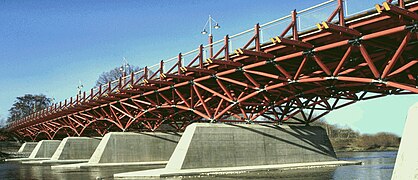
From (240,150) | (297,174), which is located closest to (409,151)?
(297,174)

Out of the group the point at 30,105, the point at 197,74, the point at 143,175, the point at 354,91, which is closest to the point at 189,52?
the point at 197,74

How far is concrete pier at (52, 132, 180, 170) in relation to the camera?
48312mm

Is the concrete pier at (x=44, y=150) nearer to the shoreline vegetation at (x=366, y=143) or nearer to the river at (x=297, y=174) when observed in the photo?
the river at (x=297, y=174)

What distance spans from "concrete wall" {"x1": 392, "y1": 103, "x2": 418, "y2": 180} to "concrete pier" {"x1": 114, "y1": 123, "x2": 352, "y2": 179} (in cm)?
1822

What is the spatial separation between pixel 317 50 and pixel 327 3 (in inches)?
113

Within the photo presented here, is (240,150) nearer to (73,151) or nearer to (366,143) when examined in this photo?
(73,151)

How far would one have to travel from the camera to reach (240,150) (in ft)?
110

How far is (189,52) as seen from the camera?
115 feet

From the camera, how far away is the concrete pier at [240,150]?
3127 cm

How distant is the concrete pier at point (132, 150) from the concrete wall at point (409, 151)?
37.7 m

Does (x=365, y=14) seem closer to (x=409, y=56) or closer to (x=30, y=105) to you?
(x=409, y=56)

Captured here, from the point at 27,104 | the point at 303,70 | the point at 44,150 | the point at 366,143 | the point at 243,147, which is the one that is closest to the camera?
the point at 303,70

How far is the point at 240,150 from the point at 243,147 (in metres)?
0.38

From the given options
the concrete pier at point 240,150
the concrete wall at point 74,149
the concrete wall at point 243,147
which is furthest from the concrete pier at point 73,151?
the concrete wall at point 243,147
